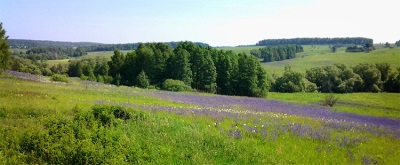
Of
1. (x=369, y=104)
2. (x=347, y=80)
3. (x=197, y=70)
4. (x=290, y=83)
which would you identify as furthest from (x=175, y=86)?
(x=347, y=80)

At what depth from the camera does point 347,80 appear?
3017 inches

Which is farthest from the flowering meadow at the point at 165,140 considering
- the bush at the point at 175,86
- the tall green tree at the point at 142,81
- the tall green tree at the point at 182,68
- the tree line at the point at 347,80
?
the tree line at the point at 347,80

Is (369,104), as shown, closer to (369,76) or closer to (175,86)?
(369,76)

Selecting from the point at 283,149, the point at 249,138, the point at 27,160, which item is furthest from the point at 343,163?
the point at 27,160

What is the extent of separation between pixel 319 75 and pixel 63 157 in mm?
88143

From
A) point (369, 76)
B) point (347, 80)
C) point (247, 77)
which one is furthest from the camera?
point (369, 76)

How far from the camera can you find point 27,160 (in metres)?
8.38

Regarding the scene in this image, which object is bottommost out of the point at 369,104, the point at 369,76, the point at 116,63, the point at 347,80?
the point at 369,104

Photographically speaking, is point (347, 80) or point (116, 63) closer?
point (116, 63)

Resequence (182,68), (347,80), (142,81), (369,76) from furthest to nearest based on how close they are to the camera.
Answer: (369,76) < (347,80) < (182,68) < (142,81)

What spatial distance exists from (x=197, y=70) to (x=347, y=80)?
4038 centimetres

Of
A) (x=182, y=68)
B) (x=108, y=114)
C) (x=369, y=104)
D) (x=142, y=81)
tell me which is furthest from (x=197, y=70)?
(x=108, y=114)

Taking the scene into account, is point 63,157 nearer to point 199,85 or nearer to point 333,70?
point 199,85

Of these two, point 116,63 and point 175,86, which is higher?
point 116,63
